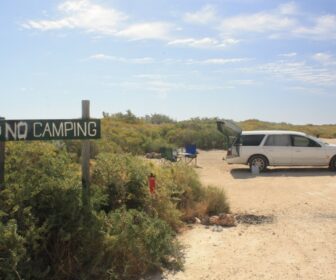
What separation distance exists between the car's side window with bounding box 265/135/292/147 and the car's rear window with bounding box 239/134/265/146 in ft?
1.02

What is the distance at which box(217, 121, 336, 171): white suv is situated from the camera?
19.6m

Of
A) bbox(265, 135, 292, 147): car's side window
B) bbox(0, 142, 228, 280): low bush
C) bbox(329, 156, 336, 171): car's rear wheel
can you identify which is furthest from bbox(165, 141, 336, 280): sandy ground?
bbox(265, 135, 292, 147): car's side window

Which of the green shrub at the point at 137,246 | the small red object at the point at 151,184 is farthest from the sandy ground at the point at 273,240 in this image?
the small red object at the point at 151,184

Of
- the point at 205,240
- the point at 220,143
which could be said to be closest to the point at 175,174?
the point at 205,240

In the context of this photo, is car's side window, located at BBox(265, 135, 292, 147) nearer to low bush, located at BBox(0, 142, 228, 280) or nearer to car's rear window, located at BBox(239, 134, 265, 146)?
car's rear window, located at BBox(239, 134, 265, 146)

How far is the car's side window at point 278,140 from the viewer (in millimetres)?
19750

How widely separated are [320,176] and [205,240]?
34.0ft

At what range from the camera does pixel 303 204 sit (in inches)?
483

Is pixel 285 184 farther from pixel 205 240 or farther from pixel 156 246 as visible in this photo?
pixel 156 246

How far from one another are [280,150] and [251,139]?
1.22m

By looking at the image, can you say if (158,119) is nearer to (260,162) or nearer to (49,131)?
(260,162)

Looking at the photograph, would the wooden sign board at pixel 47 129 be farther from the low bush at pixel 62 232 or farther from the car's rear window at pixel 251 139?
the car's rear window at pixel 251 139

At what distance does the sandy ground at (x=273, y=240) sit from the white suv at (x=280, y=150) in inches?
164

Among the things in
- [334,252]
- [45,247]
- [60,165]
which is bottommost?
[334,252]
